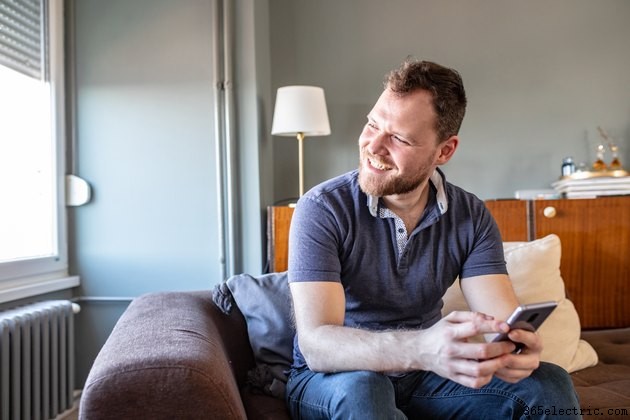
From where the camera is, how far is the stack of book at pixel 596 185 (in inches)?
91.9

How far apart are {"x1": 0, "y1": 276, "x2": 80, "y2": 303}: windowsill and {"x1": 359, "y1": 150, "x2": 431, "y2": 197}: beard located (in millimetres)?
1403

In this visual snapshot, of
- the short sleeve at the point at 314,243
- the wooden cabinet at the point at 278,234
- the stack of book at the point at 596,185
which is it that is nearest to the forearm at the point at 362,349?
the short sleeve at the point at 314,243

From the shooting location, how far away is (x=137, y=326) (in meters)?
1.29

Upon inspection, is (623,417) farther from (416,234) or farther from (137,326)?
(137,326)

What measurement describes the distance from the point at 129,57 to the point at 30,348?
1.29m

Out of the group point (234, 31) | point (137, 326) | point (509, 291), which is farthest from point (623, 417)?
→ point (234, 31)

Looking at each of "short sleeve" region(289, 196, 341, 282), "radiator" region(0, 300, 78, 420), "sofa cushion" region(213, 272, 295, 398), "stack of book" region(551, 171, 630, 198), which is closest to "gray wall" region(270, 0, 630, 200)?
"stack of book" region(551, 171, 630, 198)

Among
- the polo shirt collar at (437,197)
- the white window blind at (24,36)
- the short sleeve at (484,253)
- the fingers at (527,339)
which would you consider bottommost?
the fingers at (527,339)

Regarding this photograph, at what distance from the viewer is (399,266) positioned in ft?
4.37

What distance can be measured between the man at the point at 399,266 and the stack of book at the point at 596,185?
1.16m

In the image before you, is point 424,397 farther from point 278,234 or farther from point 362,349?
point 278,234

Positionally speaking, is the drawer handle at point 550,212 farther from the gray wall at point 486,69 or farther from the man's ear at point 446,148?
the man's ear at point 446,148

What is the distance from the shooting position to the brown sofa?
1002mm

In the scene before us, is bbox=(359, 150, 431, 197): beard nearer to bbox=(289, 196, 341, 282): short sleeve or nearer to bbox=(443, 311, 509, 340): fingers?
bbox=(289, 196, 341, 282): short sleeve
